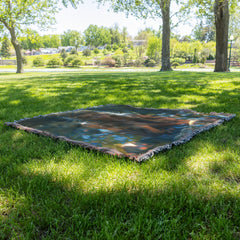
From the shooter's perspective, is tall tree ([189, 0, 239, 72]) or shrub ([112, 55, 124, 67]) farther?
shrub ([112, 55, 124, 67])

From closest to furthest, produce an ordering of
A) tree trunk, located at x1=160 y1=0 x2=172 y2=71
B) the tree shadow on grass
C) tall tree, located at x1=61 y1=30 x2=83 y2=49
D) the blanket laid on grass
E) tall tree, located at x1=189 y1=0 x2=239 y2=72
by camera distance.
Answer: the tree shadow on grass → the blanket laid on grass → tall tree, located at x1=189 y1=0 x2=239 y2=72 → tree trunk, located at x1=160 y1=0 x2=172 y2=71 → tall tree, located at x1=61 y1=30 x2=83 y2=49

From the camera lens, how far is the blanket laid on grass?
2.48 meters

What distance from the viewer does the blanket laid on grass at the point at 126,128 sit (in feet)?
8.13

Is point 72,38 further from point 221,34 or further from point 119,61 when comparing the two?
point 221,34

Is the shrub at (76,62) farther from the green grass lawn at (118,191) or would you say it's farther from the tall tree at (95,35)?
the green grass lawn at (118,191)

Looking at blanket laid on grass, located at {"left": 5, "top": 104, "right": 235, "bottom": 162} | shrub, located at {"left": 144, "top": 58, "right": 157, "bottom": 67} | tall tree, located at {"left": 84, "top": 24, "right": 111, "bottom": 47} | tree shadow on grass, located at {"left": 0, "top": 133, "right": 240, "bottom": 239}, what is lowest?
tree shadow on grass, located at {"left": 0, "top": 133, "right": 240, "bottom": 239}

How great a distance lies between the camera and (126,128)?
3.19m

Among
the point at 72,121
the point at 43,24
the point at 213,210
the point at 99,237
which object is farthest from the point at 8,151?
the point at 43,24

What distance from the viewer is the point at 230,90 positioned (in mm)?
6320

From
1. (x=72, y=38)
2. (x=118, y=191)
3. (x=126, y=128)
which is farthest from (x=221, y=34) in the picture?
(x=72, y=38)

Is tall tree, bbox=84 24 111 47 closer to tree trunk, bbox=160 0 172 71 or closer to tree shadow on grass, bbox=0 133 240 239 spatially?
tree trunk, bbox=160 0 172 71

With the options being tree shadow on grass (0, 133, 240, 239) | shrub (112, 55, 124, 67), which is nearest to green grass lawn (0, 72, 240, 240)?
tree shadow on grass (0, 133, 240, 239)

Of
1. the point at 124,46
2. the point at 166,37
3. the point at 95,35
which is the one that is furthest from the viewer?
the point at 95,35

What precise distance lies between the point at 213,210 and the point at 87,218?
0.77m
